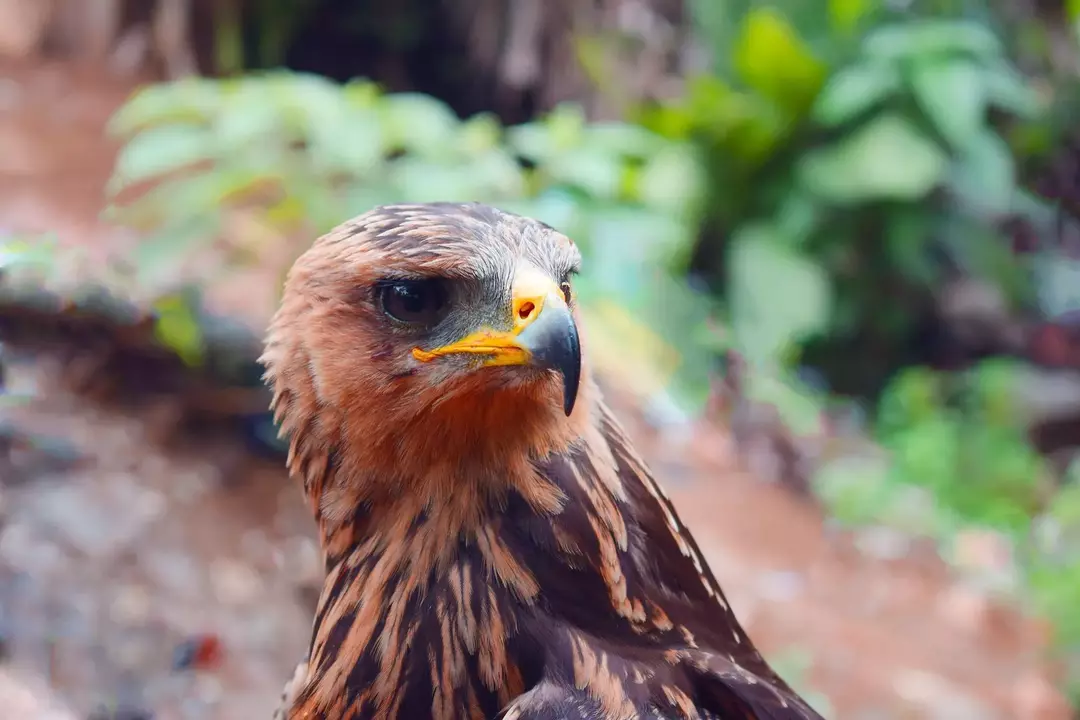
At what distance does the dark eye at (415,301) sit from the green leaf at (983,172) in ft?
15.1

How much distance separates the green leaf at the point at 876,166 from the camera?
4898 millimetres

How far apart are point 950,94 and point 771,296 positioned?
1404 millimetres

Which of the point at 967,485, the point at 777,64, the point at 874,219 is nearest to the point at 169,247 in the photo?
the point at 777,64

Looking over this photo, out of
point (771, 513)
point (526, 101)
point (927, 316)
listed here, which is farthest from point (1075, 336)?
point (526, 101)

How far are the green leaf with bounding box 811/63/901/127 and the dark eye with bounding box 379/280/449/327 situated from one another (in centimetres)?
402

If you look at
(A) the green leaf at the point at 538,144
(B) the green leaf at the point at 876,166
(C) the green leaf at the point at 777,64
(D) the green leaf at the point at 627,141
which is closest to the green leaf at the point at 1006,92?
(B) the green leaf at the point at 876,166

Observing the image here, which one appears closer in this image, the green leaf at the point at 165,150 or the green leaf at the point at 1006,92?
the green leaf at the point at 165,150

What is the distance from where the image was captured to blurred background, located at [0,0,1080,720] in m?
2.99

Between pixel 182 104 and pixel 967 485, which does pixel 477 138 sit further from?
pixel 967 485

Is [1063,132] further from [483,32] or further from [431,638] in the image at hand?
[431,638]

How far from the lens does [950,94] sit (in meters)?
4.84

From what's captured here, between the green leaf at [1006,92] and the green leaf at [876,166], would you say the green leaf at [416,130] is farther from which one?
the green leaf at [1006,92]

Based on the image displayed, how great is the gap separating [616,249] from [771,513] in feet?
4.98

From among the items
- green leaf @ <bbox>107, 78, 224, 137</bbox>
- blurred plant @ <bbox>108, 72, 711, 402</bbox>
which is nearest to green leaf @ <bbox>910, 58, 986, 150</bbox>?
blurred plant @ <bbox>108, 72, 711, 402</bbox>
